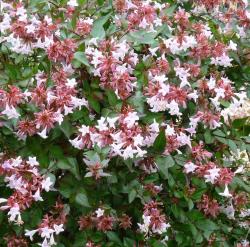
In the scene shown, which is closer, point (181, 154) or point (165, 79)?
point (165, 79)

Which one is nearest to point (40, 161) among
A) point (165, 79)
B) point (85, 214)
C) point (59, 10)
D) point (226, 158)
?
point (85, 214)

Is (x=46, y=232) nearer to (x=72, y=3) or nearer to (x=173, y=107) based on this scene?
(x=173, y=107)

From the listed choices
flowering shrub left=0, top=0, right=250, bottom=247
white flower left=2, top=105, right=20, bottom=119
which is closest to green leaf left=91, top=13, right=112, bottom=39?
flowering shrub left=0, top=0, right=250, bottom=247

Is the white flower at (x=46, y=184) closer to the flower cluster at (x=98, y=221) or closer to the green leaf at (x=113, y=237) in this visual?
the flower cluster at (x=98, y=221)

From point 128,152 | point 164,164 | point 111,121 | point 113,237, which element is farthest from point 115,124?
point 113,237

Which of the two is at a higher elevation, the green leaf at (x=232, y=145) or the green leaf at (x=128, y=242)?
the green leaf at (x=232, y=145)

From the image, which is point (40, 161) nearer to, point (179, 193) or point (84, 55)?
point (84, 55)

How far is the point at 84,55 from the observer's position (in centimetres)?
205

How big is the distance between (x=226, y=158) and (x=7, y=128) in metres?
1.11

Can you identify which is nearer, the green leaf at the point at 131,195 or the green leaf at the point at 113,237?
the green leaf at the point at 131,195

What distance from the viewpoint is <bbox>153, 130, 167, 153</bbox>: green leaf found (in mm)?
2035

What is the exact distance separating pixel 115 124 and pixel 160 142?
0.61 feet

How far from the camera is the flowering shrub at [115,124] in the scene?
6.50 feet

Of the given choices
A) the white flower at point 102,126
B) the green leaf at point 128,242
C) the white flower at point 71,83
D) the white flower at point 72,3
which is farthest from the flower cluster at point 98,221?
the white flower at point 72,3
